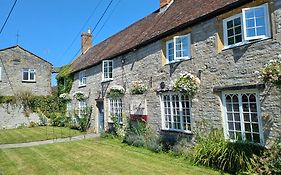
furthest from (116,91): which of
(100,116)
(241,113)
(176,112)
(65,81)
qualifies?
(65,81)

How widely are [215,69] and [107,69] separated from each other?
972 centimetres

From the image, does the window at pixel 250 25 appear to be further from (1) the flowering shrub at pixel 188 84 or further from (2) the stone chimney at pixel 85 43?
(2) the stone chimney at pixel 85 43

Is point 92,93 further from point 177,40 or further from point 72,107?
point 177,40

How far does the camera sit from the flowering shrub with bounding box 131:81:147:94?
13070mm

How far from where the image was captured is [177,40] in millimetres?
11078

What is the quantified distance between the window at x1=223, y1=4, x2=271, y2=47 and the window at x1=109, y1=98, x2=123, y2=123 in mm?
9151

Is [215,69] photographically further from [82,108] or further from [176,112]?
[82,108]

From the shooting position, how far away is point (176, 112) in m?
11.1

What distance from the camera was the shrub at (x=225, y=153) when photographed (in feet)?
24.7

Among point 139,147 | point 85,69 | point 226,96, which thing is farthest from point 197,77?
point 85,69

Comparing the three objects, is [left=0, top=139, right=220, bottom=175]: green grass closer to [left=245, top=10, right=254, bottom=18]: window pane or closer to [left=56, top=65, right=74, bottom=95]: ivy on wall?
[left=245, top=10, right=254, bottom=18]: window pane

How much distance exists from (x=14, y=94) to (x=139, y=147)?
2033cm

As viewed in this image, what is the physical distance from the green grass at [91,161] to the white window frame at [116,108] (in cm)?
337

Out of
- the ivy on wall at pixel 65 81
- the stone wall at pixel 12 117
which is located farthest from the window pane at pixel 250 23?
the stone wall at pixel 12 117
